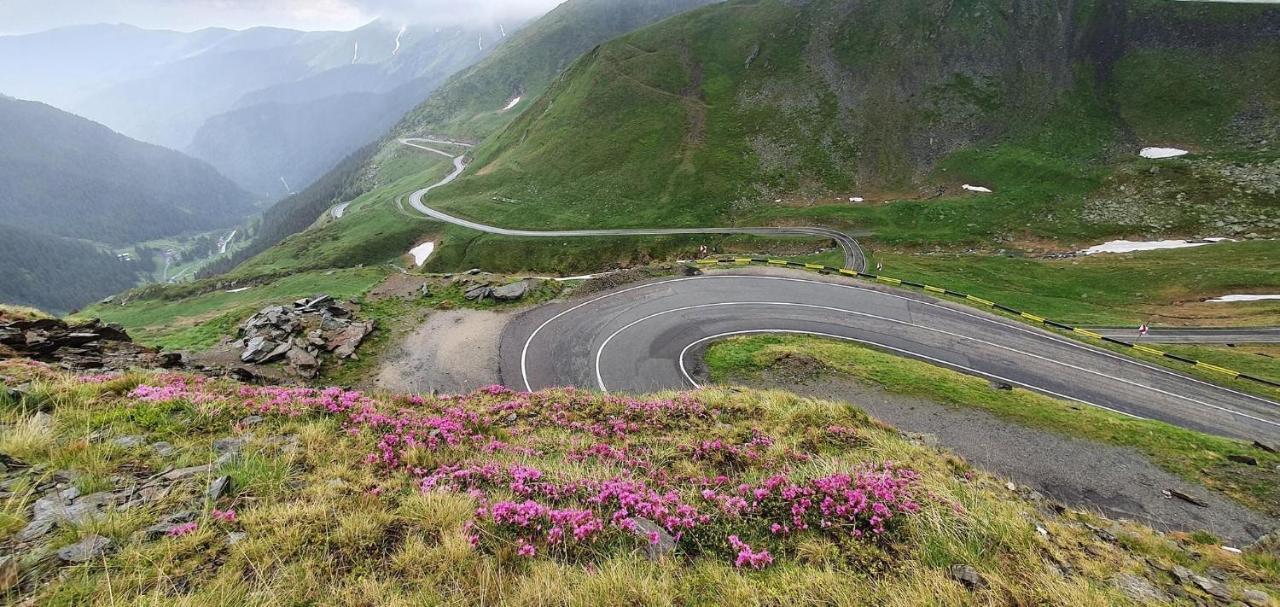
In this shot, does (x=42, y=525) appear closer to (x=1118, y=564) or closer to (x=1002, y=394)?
(x=1118, y=564)

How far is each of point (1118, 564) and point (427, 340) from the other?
27.5 m

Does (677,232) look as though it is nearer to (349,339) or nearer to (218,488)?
(349,339)

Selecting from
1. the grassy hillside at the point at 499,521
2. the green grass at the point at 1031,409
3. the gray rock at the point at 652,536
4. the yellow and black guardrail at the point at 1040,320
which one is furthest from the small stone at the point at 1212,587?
the yellow and black guardrail at the point at 1040,320

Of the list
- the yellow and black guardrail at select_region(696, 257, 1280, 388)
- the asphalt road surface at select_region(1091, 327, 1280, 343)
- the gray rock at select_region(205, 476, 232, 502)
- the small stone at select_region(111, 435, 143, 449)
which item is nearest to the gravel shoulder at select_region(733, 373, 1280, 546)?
the gray rock at select_region(205, 476, 232, 502)

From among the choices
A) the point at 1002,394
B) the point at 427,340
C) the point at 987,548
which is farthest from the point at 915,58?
the point at 987,548

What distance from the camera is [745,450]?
9867mm

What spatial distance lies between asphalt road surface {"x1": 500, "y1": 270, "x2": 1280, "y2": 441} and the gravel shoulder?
8.17 meters

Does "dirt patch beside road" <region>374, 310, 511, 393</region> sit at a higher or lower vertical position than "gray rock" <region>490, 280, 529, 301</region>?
lower

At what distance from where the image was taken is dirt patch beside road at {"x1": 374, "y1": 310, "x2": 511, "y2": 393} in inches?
886

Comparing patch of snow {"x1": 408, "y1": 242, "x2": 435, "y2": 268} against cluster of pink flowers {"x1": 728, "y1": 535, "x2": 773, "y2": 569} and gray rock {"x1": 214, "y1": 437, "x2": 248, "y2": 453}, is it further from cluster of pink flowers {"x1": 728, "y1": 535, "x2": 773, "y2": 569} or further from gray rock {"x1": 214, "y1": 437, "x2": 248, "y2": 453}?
cluster of pink flowers {"x1": 728, "y1": 535, "x2": 773, "y2": 569}

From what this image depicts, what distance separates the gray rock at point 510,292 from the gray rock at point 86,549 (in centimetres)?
2728

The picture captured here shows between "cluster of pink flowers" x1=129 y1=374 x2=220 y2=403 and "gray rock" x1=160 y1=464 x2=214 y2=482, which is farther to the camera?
"cluster of pink flowers" x1=129 y1=374 x2=220 y2=403

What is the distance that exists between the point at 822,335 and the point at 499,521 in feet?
84.2

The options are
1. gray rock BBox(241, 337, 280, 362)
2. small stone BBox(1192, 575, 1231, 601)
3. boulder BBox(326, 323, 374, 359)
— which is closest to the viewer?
small stone BBox(1192, 575, 1231, 601)
